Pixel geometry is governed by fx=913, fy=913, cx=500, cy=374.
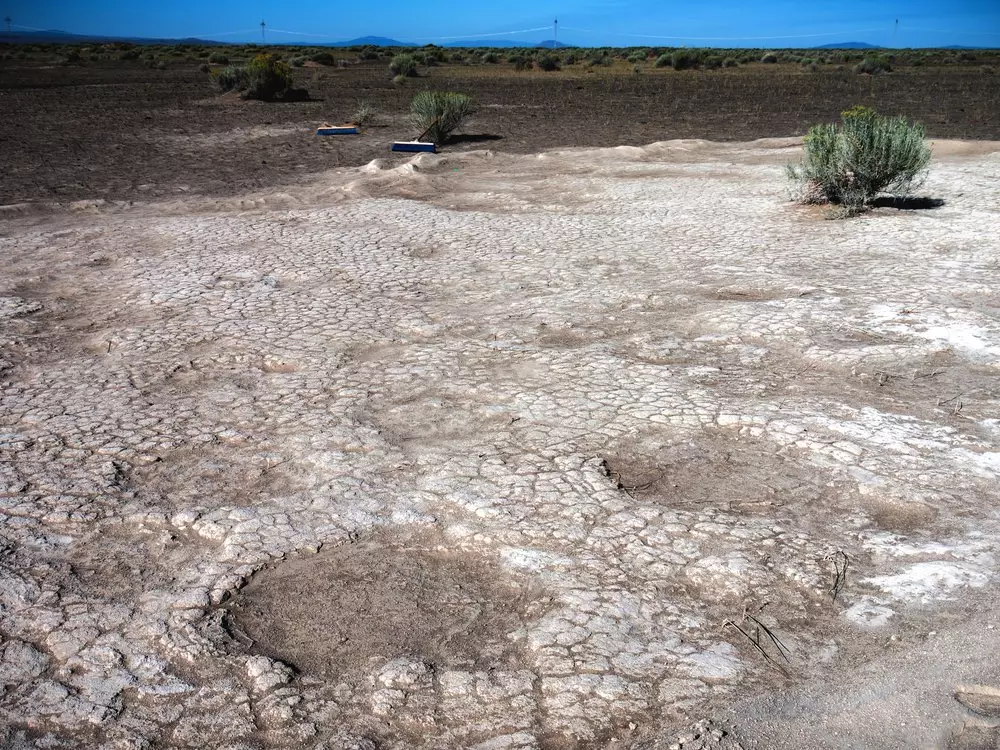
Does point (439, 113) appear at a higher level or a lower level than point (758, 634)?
higher

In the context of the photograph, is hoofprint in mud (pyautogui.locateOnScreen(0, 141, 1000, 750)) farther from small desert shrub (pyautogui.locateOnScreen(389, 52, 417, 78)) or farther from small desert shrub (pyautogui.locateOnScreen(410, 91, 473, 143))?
small desert shrub (pyautogui.locateOnScreen(389, 52, 417, 78))

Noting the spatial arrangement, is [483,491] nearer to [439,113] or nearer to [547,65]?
[439,113]

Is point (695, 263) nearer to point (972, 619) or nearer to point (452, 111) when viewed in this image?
point (972, 619)

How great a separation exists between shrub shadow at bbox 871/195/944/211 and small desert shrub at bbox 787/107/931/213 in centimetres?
10

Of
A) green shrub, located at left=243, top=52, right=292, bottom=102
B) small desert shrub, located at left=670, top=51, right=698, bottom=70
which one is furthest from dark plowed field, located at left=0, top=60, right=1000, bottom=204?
small desert shrub, located at left=670, top=51, right=698, bottom=70

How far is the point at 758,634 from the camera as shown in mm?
3035

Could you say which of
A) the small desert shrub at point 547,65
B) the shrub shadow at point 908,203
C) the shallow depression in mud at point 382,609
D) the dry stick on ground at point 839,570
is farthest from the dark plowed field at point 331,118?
the dry stick on ground at point 839,570

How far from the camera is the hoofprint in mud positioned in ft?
9.27

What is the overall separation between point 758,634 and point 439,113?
14.5m

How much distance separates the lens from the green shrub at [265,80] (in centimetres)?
2409

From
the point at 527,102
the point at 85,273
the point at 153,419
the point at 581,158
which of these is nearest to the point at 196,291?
the point at 85,273

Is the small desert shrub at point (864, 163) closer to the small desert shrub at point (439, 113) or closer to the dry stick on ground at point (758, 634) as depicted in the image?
the dry stick on ground at point (758, 634)

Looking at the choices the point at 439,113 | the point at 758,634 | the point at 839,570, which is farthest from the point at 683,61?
the point at 758,634

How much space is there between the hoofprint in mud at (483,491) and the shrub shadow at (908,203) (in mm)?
2024
